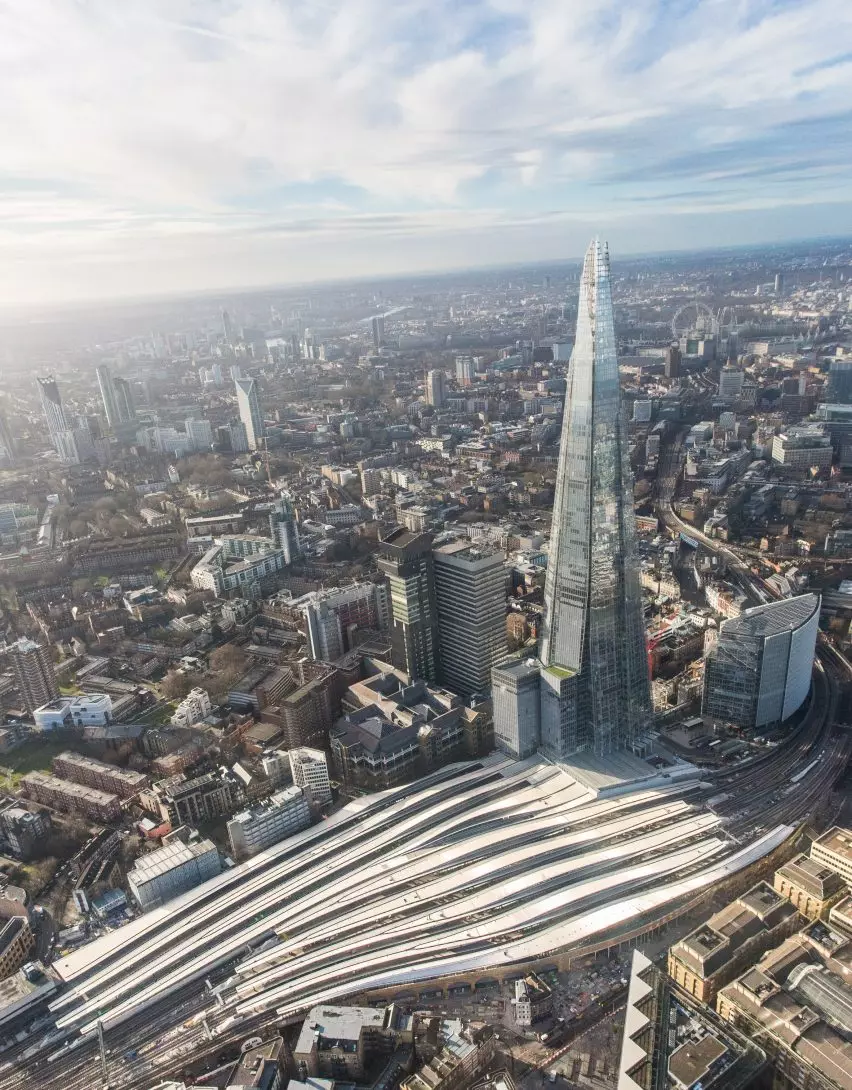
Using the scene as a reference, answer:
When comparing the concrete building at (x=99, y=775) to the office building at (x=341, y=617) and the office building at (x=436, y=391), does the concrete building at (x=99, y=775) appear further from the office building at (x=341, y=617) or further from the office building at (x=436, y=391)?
the office building at (x=436, y=391)

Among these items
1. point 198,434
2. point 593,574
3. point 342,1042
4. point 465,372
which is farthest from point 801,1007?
point 465,372

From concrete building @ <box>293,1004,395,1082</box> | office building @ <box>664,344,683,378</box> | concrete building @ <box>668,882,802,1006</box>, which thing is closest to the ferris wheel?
office building @ <box>664,344,683,378</box>

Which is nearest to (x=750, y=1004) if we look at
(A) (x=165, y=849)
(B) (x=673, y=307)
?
(A) (x=165, y=849)

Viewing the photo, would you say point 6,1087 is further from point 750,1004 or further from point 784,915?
point 784,915

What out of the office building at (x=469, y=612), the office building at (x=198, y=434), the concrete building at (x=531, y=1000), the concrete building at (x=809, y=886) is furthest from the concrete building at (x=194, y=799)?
the office building at (x=198, y=434)

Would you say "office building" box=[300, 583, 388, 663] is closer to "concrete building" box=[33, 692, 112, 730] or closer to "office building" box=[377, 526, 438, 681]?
"office building" box=[377, 526, 438, 681]

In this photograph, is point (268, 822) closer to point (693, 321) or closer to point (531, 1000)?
point (531, 1000)

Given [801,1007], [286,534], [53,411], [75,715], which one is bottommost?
[75,715]
